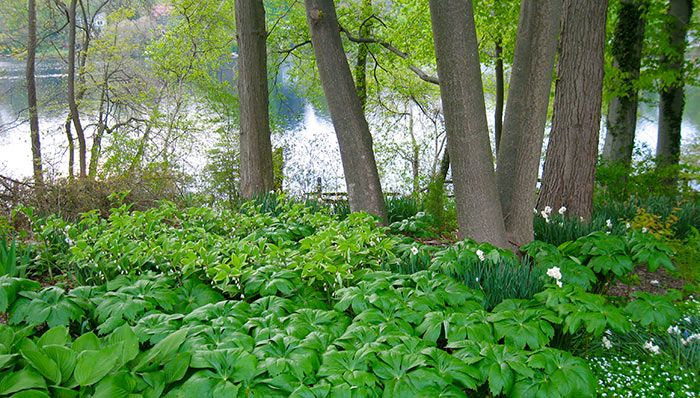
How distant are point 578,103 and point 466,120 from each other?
2446mm

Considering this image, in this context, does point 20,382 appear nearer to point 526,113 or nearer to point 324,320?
point 324,320

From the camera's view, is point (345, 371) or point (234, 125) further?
point (234, 125)

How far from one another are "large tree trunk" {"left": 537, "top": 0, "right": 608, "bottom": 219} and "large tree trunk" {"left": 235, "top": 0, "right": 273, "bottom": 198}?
341 centimetres

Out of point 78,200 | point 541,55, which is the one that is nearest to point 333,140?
point 78,200

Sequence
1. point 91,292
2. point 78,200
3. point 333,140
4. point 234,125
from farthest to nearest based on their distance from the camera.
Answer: point 333,140 → point 234,125 → point 78,200 → point 91,292

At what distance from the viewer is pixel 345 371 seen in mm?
2119

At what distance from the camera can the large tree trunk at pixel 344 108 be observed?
5.05 m

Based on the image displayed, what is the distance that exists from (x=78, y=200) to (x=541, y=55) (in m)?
5.29

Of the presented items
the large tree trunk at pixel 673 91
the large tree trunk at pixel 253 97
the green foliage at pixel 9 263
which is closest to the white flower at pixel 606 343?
the green foliage at pixel 9 263

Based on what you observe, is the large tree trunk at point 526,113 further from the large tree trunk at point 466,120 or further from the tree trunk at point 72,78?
the tree trunk at point 72,78

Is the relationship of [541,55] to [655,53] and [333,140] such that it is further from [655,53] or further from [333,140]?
[333,140]

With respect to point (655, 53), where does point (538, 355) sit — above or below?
below

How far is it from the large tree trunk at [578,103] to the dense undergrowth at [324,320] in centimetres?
223

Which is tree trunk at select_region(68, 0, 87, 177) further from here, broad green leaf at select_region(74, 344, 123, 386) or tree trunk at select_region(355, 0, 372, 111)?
broad green leaf at select_region(74, 344, 123, 386)
